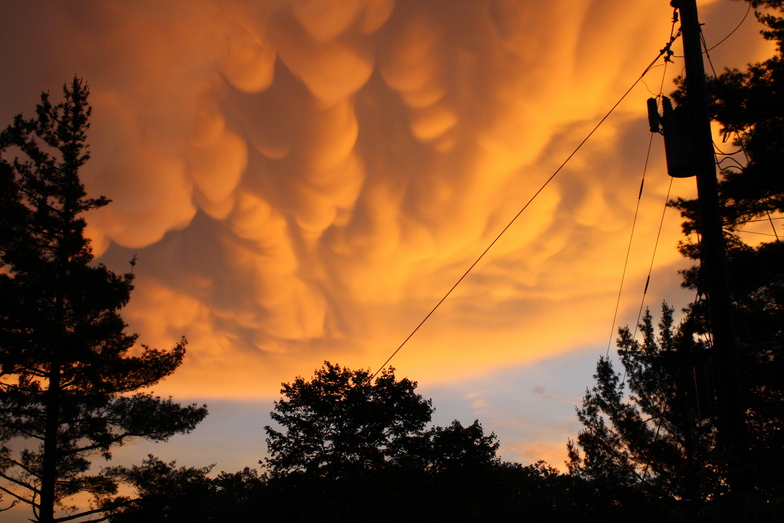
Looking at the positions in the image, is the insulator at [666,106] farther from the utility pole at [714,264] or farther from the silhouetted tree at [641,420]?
the silhouetted tree at [641,420]

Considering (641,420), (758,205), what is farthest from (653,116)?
(641,420)

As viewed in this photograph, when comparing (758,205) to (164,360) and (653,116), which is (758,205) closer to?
(653,116)

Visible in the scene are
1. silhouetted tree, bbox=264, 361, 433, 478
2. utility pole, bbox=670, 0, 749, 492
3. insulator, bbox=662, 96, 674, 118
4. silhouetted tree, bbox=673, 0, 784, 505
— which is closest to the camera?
utility pole, bbox=670, 0, 749, 492

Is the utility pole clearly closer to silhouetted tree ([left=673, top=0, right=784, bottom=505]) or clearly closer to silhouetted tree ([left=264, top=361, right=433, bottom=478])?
silhouetted tree ([left=673, top=0, right=784, bottom=505])

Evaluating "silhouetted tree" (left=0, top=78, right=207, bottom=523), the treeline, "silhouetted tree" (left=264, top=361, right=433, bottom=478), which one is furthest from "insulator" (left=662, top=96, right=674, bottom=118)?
"silhouetted tree" (left=264, top=361, right=433, bottom=478)

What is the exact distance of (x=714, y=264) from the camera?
5.89 meters

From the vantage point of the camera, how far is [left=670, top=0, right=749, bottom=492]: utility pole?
Answer: 18.2 feet

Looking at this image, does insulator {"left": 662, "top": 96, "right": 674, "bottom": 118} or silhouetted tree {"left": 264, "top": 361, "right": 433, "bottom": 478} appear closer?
insulator {"left": 662, "top": 96, "right": 674, "bottom": 118}

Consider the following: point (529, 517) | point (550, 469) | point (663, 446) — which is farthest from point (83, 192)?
point (529, 517)

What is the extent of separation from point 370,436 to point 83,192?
30.3 meters

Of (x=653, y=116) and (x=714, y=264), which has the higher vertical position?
(x=653, y=116)

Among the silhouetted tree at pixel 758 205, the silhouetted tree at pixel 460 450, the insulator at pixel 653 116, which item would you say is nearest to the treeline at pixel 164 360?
the silhouetted tree at pixel 758 205

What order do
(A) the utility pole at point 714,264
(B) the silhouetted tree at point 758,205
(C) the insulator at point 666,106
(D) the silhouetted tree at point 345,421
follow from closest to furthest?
(A) the utility pole at point 714,264
(C) the insulator at point 666,106
(B) the silhouetted tree at point 758,205
(D) the silhouetted tree at point 345,421

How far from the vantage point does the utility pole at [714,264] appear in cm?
554
